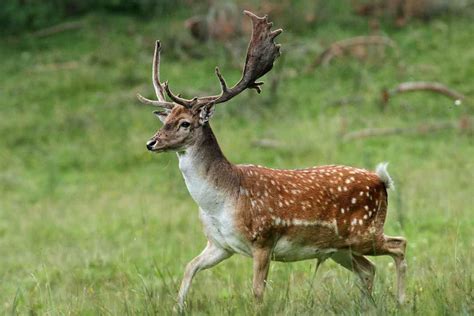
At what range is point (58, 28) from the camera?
21.9 m

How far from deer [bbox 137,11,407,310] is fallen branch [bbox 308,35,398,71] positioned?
11167 millimetres

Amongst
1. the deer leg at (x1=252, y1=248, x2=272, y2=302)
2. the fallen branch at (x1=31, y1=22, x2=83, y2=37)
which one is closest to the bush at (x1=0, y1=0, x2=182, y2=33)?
the fallen branch at (x1=31, y1=22, x2=83, y2=37)

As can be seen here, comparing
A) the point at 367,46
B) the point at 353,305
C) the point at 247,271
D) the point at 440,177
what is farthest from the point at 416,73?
the point at 353,305

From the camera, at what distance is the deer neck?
6719 millimetres

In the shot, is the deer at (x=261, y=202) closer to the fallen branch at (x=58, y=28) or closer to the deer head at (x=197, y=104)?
the deer head at (x=197, y=104)

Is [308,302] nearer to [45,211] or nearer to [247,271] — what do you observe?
[247,271]

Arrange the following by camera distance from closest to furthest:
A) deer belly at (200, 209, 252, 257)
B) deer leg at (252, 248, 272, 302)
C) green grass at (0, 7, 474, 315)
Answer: deer leg at (252, 248, 272, 302) → deer belly at (200, 209, 252, 257) → green grass at (0, 7, 474, 315)

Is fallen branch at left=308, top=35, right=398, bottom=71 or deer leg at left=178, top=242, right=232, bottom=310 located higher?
deer leg at left=178, top=242, right=232, bottom=310

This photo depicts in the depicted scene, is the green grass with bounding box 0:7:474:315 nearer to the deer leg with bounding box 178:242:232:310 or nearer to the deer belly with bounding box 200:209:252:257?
the deer leg with bounding box 178:242:232:310

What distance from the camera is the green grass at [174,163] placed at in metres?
6.95

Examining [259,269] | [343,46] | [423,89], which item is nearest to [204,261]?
[259,269]

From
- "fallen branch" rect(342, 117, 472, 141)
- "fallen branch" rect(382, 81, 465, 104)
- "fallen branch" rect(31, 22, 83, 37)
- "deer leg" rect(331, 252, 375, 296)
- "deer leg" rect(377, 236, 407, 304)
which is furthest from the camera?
"fallen branch" rect(31, 22, 83, 37)

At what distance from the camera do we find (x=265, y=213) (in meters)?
6.72

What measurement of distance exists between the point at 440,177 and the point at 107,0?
1095cm
